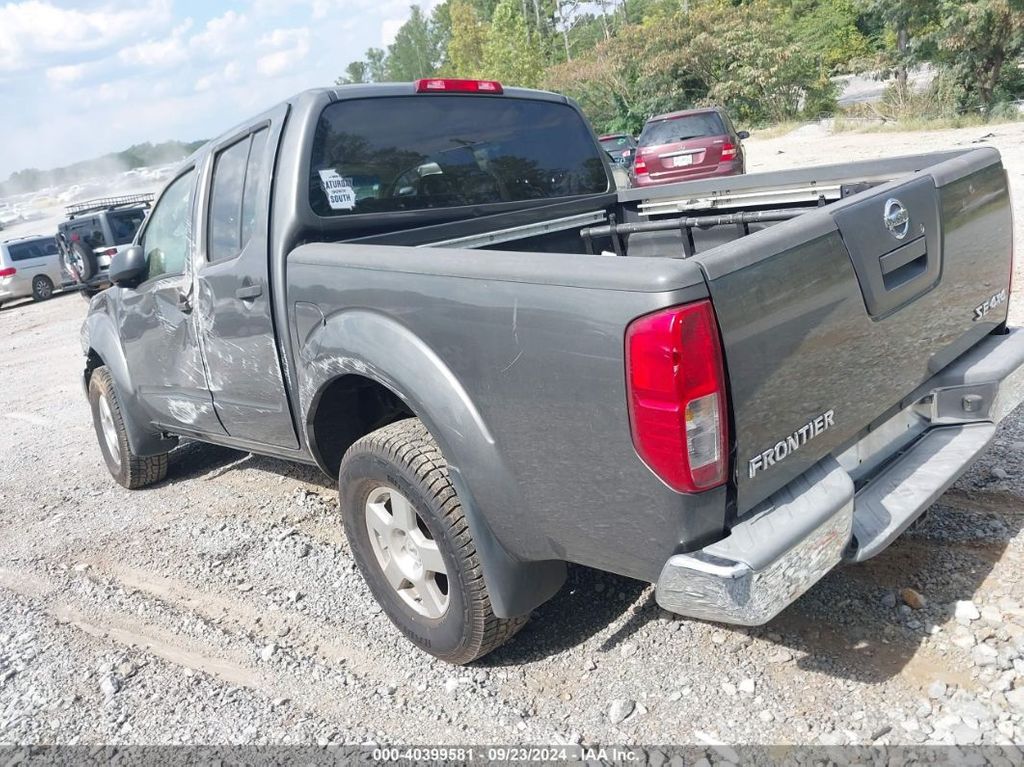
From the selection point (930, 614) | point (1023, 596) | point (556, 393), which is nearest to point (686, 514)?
point (556, 393)

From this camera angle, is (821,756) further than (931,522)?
No

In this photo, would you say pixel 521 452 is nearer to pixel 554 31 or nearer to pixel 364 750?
pixel 364 750

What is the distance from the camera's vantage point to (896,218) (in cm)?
261

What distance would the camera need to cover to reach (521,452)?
8.11 feet

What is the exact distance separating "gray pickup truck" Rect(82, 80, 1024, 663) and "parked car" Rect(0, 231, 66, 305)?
16.4 m

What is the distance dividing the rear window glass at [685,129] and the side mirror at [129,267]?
12.2 metres

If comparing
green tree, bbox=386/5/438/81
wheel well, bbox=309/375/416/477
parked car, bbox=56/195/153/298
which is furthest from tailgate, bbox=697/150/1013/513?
green tree, bbox=386/5/438/81

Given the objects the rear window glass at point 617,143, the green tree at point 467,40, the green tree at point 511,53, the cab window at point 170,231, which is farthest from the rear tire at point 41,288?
the green tree at point 467,40

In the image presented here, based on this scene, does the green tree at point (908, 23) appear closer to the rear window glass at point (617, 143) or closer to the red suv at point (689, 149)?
the rear window glass at point (617, 143)

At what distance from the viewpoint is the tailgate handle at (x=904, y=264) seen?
2580mm

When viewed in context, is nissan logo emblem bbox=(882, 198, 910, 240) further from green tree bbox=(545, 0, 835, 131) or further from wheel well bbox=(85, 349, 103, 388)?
green tree bbox=(545, 0, 835, 131)

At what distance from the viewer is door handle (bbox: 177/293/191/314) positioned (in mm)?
4059

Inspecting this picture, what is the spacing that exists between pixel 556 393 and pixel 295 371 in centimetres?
153

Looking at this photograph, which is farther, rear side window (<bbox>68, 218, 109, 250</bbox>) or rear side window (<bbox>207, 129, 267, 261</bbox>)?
rear side window (<bbox>68, 218, 109, 250</bbox>)
